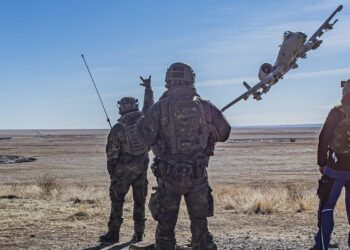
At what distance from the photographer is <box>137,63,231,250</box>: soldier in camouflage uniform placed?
6602 mm

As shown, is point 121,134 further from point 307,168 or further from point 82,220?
point 307,168

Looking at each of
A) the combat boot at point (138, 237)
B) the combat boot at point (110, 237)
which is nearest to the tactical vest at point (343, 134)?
the combat boot at point (138, 237)

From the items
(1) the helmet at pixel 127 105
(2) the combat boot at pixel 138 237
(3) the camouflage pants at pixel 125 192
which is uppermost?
(1) the helmet at pixel 127 105

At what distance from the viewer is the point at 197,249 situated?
6.82 meters

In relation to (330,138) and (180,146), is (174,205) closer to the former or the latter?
(180,146)

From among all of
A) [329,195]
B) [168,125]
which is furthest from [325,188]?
[168,125]

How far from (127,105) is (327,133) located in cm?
358

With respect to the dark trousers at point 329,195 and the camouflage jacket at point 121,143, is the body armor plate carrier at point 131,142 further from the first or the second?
the dark trousers at point 329,195

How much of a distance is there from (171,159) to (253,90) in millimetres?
2389

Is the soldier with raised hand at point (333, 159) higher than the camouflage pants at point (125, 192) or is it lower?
higher

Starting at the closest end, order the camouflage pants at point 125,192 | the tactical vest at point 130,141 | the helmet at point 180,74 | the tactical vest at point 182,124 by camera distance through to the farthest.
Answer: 1. the tactical vest at point 182,124
2. the helmet at point 180,74
3. the tactical vest at point 130,141
4. the camouflage pants at point 125,192

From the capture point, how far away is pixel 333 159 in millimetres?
6988

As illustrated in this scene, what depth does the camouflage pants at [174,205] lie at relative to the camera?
21.7 feet

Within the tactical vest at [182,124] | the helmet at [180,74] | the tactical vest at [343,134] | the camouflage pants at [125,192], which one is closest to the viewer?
the tactical vest at [182,124]
